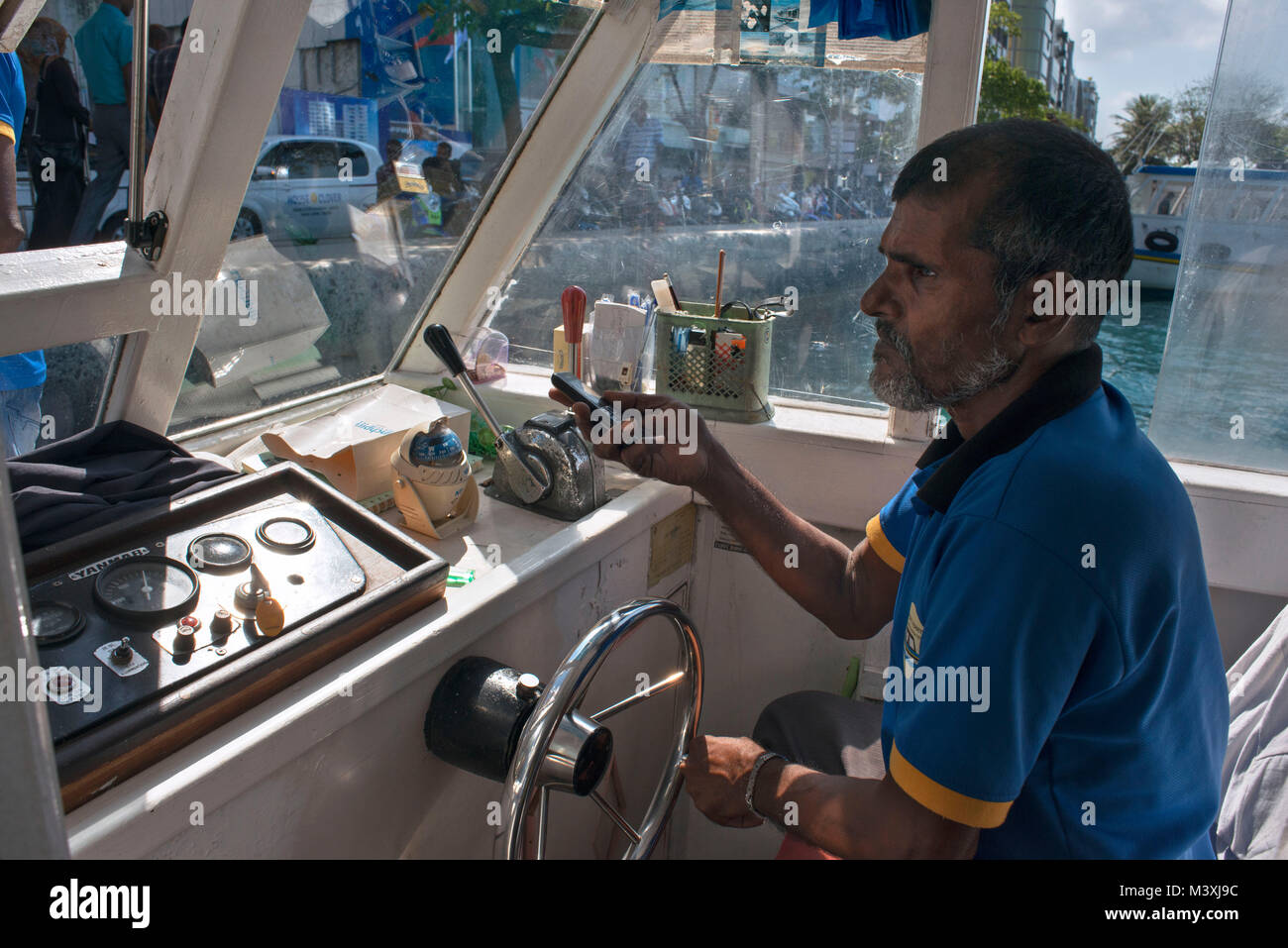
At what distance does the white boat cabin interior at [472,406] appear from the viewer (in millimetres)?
1031

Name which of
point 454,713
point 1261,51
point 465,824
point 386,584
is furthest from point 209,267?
point 1261,51

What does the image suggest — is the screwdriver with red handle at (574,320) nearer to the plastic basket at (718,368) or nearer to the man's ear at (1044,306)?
the plastic basket at (718,368)

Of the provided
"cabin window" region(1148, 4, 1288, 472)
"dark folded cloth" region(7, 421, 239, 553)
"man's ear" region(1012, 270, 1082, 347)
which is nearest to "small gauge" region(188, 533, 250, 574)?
"dark folded cloth" region(7, 421, 239, 553)

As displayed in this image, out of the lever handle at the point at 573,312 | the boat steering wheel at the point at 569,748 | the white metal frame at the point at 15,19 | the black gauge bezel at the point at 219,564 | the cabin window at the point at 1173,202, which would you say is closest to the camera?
the boat steering wheel at the point at 569,748

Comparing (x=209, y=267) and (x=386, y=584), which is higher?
(x=209, y=267)

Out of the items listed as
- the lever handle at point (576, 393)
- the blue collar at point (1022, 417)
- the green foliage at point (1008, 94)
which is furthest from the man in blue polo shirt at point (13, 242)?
the green foliage at point (1008, 94)

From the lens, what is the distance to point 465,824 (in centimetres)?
136

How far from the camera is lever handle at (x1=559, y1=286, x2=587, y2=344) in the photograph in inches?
79.9

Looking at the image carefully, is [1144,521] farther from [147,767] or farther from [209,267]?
[209,267]

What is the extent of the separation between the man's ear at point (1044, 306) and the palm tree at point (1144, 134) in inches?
38.4

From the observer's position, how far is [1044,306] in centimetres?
110

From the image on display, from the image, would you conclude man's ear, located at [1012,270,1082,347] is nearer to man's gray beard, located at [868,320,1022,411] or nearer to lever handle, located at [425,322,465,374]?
man's gray beard, located at [868,320,1022,411]

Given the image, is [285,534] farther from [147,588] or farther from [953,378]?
[953,378]
